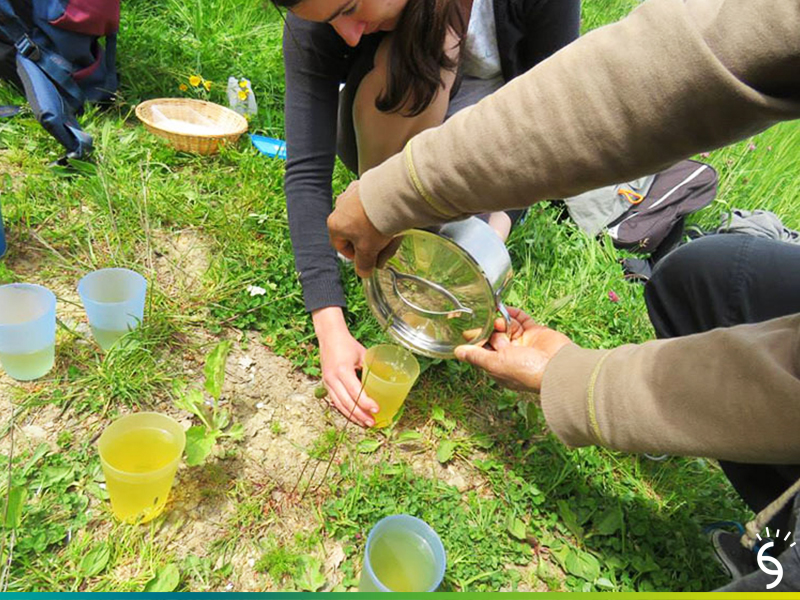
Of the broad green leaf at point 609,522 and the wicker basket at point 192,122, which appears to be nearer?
the broad green leaf at point 609,522

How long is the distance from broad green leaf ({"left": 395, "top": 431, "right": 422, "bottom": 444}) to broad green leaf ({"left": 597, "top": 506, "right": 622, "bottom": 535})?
616mm

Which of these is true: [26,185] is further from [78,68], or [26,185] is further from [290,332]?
Result: [290,332]

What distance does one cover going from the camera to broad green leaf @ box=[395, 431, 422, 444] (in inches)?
79.4

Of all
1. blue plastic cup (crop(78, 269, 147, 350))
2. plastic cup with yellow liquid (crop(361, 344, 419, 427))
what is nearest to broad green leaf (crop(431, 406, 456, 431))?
plastic cup with yellow liquid (crop(361, 344, 419, 427))

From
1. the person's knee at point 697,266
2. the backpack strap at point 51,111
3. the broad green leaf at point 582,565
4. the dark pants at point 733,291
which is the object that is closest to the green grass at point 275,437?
the broad green leaf at point 582,565

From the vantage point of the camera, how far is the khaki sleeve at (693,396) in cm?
117

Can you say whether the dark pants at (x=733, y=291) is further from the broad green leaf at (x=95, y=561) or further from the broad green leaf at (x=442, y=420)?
the broad green leaf at (x=95, y=561)

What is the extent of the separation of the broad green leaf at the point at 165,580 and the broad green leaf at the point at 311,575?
0.30 m

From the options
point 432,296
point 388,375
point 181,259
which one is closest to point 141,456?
point 388,375

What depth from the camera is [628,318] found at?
2.72 metres

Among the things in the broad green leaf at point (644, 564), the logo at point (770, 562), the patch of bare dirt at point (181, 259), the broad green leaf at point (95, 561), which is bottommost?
the broad green leaf at point (644, 564)

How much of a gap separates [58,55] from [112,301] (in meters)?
1.61

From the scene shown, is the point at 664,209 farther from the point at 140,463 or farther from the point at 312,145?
the point at 140,463

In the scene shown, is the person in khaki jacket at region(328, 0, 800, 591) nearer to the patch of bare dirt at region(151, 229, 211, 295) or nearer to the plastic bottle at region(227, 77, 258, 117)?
the patch of bare dirt at region(151, 229, 211, 295)
